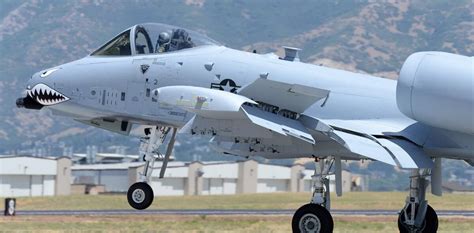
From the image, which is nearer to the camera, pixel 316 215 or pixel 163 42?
pixel 316 215

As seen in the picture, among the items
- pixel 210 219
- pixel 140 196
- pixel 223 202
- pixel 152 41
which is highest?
pixel 152 41

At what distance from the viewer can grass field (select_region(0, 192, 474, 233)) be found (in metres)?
37.4

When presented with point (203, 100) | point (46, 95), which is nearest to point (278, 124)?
point (203, 100)

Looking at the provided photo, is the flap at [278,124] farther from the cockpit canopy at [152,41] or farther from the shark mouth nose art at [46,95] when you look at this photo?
the shark mouth nose art at [46,95]

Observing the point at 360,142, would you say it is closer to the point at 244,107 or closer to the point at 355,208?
the point at 244,107

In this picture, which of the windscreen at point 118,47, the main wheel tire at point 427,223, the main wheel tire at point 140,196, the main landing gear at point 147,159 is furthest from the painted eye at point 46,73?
the main wheel tire at point 427,223

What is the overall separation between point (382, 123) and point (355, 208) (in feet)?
137

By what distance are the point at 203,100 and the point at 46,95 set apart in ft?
22.4

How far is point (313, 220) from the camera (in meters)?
25.6

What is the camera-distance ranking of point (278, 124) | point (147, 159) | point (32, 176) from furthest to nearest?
point (32, 176) → point (147, 159) → point (278, 124)

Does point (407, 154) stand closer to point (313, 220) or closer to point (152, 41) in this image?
point (313, 220)

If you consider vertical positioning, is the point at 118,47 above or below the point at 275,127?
above

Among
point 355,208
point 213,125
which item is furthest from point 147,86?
point 355,208

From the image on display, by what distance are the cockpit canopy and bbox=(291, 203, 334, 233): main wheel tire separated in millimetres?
5659
